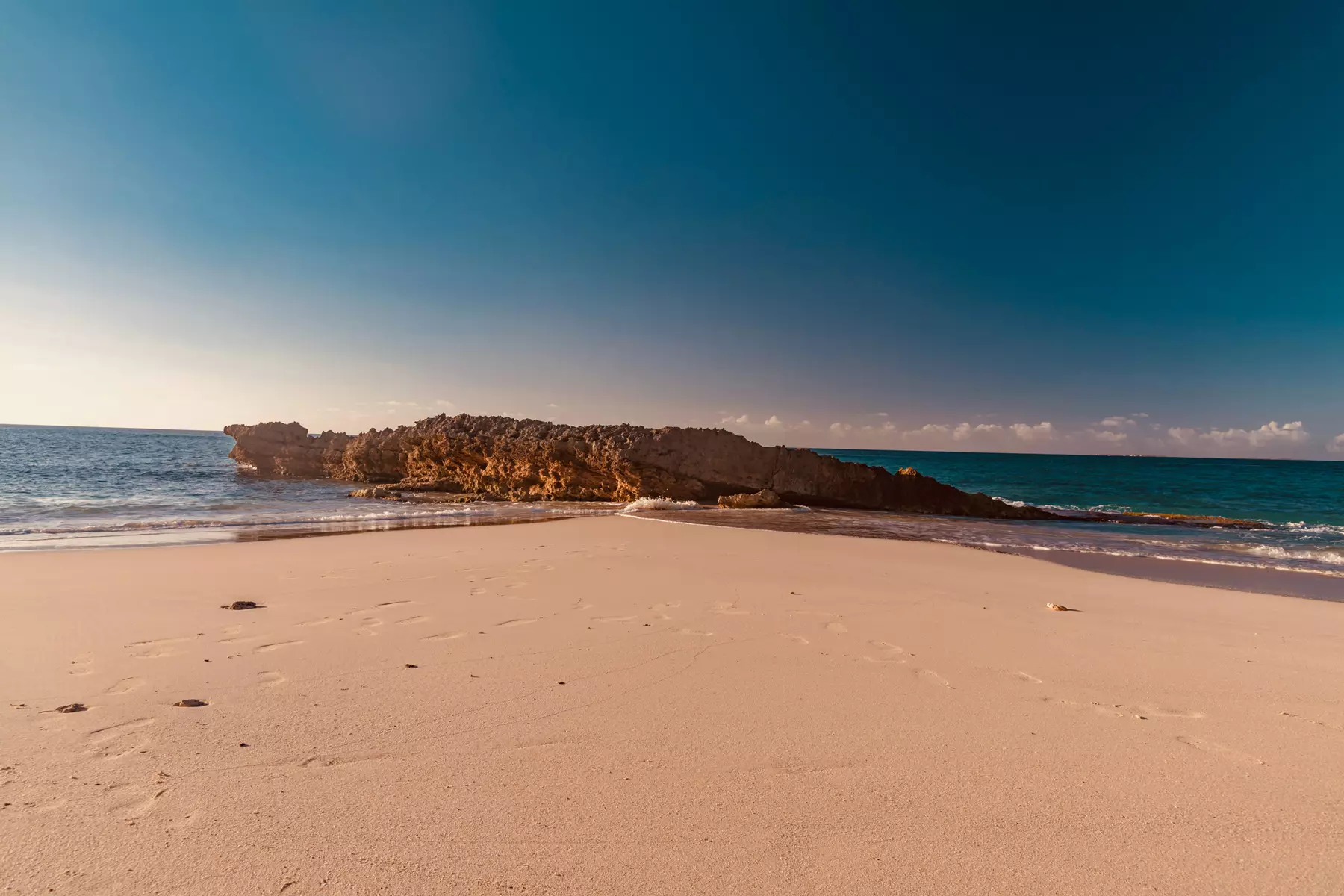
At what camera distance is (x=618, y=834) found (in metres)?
2.02

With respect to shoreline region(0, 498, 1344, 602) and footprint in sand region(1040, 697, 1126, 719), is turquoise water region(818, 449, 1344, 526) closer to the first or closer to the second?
shoreline region(0, 498, 1344, 602)

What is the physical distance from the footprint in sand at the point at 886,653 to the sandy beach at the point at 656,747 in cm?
2

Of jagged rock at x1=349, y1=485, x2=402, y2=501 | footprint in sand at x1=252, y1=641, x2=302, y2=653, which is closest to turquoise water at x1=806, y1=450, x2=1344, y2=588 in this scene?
footprint in sand at x1=252, y1=641, x2=302, y2=653

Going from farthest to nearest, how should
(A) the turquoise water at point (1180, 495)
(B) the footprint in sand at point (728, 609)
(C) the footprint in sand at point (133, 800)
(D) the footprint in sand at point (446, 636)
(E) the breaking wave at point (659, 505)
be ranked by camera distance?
(A) the turquoise water at point (1180, 495), (E) the breaking wave at point (659, 505), (B) the footprint in sand at point (728, 609), (D) the footprint in sand at point (446, 636), (C) the footprint in sand at point (133, 800)

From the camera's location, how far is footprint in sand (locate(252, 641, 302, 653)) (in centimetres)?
395

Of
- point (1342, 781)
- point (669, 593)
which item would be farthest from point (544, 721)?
point (1342, 781)

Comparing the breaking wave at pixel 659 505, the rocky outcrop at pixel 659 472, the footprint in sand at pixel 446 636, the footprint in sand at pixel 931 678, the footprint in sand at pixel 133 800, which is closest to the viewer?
the footprint in sand at pixel 133 800

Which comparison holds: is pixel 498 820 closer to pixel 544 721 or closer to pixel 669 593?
pixel 544 721

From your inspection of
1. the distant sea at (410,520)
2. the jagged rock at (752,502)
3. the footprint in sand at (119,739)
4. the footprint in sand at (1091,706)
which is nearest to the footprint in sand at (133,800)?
the footprint in sand at (119,739)

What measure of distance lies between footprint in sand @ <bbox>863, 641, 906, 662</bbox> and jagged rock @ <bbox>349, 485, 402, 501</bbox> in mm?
16909

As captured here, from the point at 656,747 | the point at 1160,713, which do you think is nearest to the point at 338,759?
the point at 656,747

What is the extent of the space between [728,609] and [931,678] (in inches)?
78.2

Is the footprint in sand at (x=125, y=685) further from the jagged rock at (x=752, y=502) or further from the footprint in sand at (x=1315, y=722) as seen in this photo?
the jagged rock at (x=752, y=502)

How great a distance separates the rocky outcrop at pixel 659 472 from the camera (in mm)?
17266
